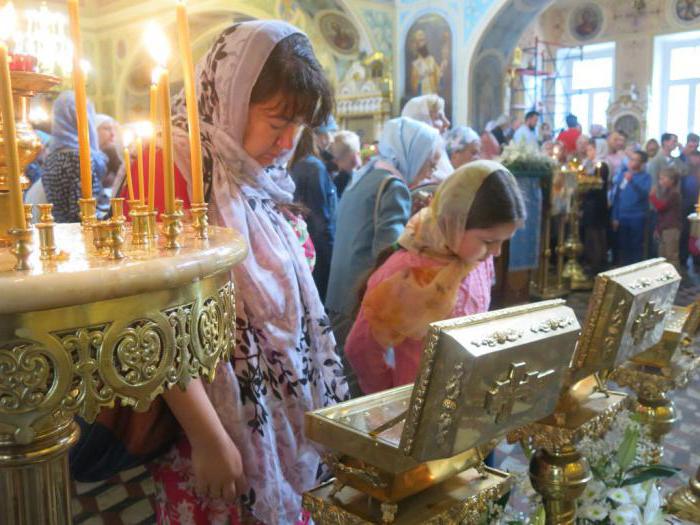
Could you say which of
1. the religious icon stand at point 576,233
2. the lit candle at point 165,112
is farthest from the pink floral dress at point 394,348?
the religious icon stand at point 576,233

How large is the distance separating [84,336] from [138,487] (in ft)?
7.78

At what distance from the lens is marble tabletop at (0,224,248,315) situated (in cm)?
51

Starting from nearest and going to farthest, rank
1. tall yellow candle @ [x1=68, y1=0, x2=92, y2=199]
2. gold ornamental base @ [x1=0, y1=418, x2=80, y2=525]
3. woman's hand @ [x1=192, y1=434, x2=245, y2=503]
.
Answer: gold ornamental base @ [x1=0, y1=418, x2=80, y2=525], tall yellow candle @ [x1=68, y1=0, x2=92, y2=199], woman's hand @ [x1=192, y1=434, x2=245, y2=503]

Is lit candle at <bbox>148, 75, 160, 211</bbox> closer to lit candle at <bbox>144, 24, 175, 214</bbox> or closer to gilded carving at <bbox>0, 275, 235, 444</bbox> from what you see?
lit candle at <bbox>144, 24, 175, 214</bbox>

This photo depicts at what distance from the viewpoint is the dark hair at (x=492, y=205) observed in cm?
167

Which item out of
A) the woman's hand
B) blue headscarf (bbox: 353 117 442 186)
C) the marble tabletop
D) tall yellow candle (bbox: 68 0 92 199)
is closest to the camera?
the marble tabletop

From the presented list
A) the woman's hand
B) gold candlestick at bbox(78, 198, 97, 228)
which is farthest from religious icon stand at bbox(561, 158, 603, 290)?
gold candlestick at bbox(78, 198, 97, 228)

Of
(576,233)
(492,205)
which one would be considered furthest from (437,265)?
(576,233)

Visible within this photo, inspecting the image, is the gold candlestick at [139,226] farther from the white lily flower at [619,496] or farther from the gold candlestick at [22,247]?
the white lily flower at [619,496]

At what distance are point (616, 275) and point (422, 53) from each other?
10461mm

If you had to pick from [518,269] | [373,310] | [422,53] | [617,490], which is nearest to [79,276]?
[373,310]

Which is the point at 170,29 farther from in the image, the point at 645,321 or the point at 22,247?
the point at 22,247

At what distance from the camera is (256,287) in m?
1.11

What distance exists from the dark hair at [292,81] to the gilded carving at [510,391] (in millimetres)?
579
